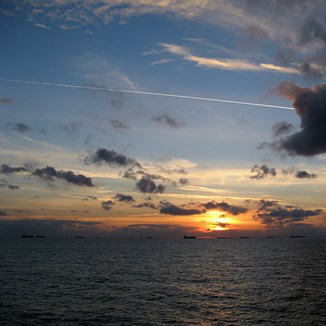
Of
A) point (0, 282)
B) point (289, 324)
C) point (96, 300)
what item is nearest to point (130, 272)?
point (0, 282)

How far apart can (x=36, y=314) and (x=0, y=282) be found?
3586cm

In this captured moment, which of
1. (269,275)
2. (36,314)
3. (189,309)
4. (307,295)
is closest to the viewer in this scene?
(36,314)

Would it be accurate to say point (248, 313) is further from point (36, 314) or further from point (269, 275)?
point (269, 275)

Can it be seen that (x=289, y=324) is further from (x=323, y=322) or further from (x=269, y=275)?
(x=269, y=275)

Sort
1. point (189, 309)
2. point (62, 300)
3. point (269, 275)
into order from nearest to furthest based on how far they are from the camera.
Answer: point (189, 309)
point (62, 300)
point (269, 275)

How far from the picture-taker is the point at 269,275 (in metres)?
98.4

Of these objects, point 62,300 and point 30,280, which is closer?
point 62,300

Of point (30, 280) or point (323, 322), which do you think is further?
point (30, 280)

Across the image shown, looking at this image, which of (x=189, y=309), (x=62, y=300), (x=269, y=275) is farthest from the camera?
(x=269, y=275)

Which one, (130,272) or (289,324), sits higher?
(289,324)

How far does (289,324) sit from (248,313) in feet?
23.9

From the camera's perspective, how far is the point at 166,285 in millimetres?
79812

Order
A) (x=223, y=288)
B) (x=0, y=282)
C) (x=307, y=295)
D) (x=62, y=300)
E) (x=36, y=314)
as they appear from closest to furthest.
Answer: (x=36, y=314), (x=62, y=300), (x=307, y=295), (x=223, y=288), (x=0, y=282)

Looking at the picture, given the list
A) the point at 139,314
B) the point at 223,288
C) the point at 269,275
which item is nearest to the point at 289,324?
the point at 139,314
